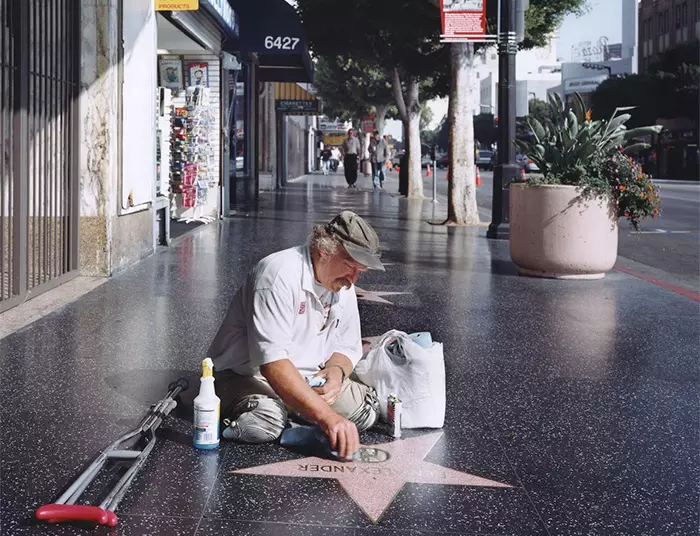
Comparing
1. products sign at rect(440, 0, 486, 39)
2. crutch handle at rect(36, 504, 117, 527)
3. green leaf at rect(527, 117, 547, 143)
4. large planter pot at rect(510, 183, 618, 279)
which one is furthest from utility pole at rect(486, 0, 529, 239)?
crutch handle at rect(36, 504, 117, 527)

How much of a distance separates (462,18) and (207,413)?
12.3m

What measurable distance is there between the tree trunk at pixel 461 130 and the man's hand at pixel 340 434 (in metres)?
13.5

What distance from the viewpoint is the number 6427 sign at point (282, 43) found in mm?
16812

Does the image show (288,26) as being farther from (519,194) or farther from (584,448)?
(584,448)

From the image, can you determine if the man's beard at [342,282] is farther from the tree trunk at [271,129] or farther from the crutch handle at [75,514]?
the tree trunk at [271,129]

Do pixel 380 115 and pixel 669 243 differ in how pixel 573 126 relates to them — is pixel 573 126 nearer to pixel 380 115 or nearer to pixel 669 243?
pixel 669 243

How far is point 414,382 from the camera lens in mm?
4691

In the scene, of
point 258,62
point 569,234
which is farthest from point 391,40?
point 569,234

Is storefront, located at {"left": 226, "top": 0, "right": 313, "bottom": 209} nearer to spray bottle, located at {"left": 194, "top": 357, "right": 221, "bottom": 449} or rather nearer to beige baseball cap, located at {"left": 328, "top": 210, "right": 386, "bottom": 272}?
beige baseball cap, located at {"left": 328, "top": 210, "right": 386, "bottom": 272}

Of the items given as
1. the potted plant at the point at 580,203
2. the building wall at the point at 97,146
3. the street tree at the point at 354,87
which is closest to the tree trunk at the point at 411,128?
the street tree at the point at 354,87

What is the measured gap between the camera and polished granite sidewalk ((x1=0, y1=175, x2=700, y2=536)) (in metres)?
3.58

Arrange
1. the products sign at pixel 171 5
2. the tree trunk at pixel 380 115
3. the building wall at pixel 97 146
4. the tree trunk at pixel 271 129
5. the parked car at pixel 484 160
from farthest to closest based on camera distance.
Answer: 1. the parked car at pixel 484 160
2. the tree trunk at pixel 380 115
3. the tree trunk at pixel 271 129
4. the products sign at pixel 171 5
5. the building wall at pixel 97 146

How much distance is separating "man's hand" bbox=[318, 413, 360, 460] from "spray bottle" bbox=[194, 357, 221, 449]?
519 millimetres

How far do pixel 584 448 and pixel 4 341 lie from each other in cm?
404
